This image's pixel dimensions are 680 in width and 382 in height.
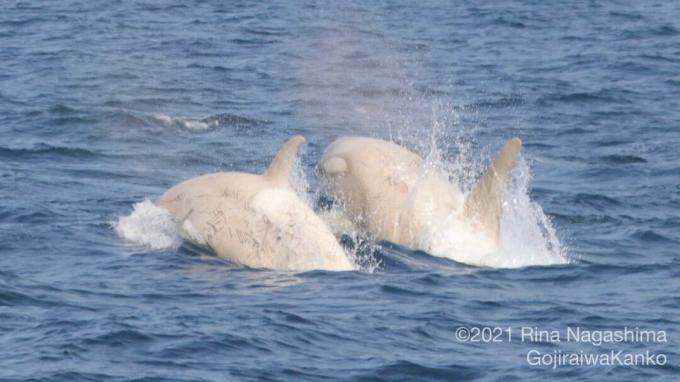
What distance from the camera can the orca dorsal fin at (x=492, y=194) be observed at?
19391 mm

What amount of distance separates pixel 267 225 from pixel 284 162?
2.60ft

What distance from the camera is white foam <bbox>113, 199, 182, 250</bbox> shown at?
774 inches

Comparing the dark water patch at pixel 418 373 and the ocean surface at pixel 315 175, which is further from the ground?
the dark water patch at pixel 418 373

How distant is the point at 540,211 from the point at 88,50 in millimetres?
21449

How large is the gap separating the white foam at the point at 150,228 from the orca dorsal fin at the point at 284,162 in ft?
5.14

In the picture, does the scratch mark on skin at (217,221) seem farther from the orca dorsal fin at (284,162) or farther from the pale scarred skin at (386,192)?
the pale scarred skin at (386,192)

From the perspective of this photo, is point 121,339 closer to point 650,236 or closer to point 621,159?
point 650,236

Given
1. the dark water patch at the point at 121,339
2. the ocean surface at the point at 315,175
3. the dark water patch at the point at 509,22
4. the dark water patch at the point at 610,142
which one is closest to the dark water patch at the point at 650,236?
the ocean surface at the point at 315,175

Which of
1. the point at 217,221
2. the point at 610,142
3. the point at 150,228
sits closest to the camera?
the point at 217,221

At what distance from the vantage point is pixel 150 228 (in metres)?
20.2

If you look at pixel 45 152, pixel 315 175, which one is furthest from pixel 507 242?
pixel 45 152

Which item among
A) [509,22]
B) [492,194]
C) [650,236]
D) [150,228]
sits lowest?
[509,22]

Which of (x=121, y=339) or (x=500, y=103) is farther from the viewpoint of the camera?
(x=500, y=103)

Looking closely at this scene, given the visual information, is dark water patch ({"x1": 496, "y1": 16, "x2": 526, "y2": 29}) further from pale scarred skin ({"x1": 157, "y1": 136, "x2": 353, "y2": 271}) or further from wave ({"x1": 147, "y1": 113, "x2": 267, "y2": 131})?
pale scarred skin ({"x1": 157, "y1": 136, "x2": 353, "y2": 271})
